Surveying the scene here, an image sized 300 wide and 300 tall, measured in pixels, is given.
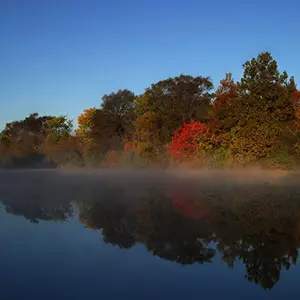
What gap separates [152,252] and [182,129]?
43.9 metres

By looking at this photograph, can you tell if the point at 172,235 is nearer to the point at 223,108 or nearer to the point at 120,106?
the point at 223,108

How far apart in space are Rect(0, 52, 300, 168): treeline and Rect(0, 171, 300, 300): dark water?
25440mm

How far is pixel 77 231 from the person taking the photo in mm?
11719

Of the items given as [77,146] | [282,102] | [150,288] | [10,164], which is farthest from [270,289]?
[10,164]

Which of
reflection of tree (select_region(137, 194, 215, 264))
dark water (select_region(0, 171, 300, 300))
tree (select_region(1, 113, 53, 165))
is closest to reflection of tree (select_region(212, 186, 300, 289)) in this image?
dark water (select_region(0, 171, 300, 300))

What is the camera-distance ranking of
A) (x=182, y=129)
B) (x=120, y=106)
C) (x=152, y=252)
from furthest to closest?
A: (x=120, y=106)
(x=182, y=129)
(x=152, y=252)

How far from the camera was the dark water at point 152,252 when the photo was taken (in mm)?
6656

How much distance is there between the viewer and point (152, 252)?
29.7 feet

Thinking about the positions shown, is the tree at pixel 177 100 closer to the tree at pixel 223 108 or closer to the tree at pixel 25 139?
the tree at pixel 223 108

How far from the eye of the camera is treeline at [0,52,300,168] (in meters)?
40.7

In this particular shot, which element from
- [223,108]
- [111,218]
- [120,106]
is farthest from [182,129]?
[111,218]

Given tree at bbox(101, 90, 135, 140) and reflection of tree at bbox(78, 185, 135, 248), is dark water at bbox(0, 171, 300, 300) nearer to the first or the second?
reflection of tree at bbox(78, 185, 135, 248)

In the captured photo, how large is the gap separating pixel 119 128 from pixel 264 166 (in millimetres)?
34508

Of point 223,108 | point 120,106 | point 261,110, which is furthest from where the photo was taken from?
point 120,106
